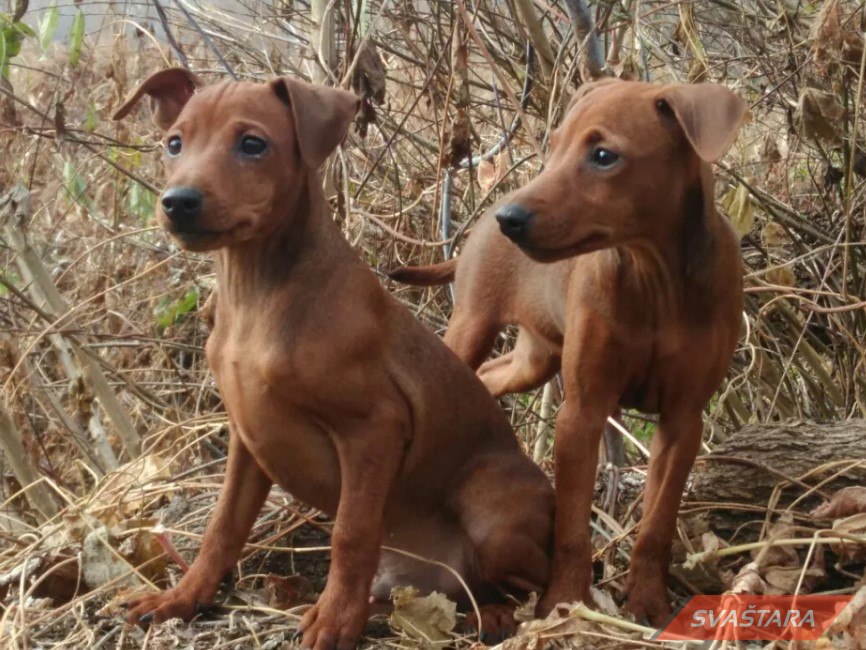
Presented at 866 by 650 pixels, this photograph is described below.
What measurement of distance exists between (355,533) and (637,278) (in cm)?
103

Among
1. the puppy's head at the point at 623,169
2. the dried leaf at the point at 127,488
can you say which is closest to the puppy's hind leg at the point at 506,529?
the puppy's head at the point at 623,169

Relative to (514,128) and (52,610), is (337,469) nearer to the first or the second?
(52,610)

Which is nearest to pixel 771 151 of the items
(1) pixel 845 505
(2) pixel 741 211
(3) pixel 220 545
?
(2) pixel 741 211

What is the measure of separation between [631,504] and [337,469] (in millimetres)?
1428

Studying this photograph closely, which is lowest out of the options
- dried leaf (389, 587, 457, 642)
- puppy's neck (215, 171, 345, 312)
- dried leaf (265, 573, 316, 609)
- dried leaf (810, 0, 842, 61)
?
dried leaf (265, 573, 316, 609)

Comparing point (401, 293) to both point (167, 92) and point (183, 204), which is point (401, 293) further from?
point (183, 204)

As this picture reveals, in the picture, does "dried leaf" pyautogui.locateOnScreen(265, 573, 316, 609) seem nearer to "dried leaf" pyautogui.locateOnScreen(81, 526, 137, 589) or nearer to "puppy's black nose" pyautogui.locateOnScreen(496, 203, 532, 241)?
"dried leaf" pyautogui.locateOnScreen(81, 526, 137, 589)

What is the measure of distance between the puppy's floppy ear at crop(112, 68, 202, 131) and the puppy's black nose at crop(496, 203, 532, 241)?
41.3 inches

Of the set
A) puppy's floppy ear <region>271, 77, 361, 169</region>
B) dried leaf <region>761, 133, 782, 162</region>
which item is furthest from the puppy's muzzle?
dried leaf <region>761, 133, 782, 162</region>

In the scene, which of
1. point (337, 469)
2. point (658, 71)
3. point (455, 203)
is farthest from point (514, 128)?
point (337, 469)

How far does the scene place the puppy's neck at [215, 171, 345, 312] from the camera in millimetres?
3176

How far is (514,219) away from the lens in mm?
2930

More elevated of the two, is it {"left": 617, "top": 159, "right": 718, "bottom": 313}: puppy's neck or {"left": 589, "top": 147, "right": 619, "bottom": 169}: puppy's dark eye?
{"left": 589, "top": 147, "right": 619, "bottom": 169}: puppy's dark eye

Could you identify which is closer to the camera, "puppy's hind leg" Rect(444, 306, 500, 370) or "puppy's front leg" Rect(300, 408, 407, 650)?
"puppy's front leg" Rect(300, 408, 407, 650)
